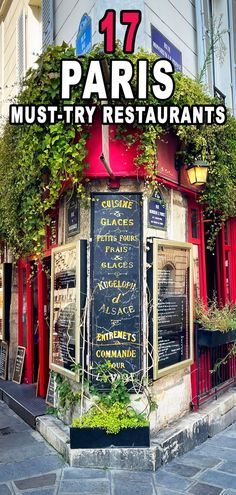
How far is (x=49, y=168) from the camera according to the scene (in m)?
4.42

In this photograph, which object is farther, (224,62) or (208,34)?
(224,62)

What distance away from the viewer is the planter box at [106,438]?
→ 4090 millimetres

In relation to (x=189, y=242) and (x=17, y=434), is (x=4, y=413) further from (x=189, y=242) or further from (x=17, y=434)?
(x=189, y=242)

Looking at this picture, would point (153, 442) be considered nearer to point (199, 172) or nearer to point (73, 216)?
point (73, 216)

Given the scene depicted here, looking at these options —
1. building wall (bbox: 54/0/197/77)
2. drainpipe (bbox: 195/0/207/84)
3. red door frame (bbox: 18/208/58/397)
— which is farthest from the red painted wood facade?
drainpipe (bbox: 195/0/207/84)

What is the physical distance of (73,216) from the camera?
482 centimetres

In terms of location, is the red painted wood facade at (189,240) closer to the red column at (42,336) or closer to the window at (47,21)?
the red column at (42,336)

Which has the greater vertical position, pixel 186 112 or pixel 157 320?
pixel 186 112

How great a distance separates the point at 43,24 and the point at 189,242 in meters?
4.46

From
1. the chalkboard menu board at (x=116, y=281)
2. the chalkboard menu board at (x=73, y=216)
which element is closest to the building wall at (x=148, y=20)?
the chalkboard menu board at (x=73, y=216)

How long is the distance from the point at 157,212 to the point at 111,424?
2.25 meters

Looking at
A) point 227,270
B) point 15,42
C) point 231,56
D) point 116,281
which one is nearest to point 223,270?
point 227,270

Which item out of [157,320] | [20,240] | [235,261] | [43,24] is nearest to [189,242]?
[157,320]

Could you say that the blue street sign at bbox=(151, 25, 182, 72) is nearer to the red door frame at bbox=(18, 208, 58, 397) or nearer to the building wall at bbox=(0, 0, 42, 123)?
the red door frame at bbox=(18, 208, 58, 397)
